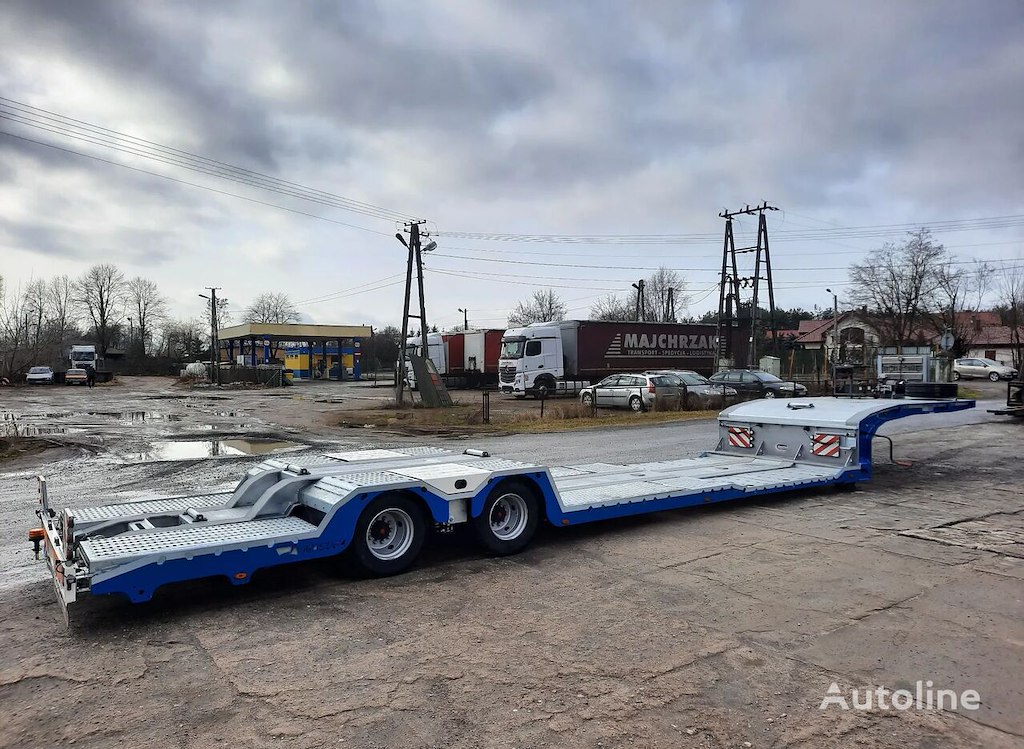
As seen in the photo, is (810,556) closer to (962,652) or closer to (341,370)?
(962,652)

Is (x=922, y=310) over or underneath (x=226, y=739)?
over

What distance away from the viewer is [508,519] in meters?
6.40

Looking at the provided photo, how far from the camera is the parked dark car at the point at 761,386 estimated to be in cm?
2709

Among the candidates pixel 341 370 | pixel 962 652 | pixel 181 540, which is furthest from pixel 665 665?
pixel 341 370

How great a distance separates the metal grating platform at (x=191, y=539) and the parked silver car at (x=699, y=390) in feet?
66.4

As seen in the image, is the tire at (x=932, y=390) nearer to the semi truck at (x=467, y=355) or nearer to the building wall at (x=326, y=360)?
the semi truck at (x=467, y=355)

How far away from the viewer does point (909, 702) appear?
3.64m

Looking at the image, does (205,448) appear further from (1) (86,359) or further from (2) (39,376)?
(1) (86,359)

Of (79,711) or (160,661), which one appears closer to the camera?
(79,711)

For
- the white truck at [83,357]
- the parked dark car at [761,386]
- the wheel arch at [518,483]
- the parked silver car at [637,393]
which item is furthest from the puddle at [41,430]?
the white truck at [83,357]

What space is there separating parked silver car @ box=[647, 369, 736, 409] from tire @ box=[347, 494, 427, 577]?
19597 millimetres

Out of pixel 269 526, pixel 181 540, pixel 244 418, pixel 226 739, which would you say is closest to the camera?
pixel 226 739

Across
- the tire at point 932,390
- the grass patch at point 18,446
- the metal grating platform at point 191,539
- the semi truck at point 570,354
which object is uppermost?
the semi truck at point 570,354

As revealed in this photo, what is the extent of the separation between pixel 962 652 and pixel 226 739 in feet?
13.6
